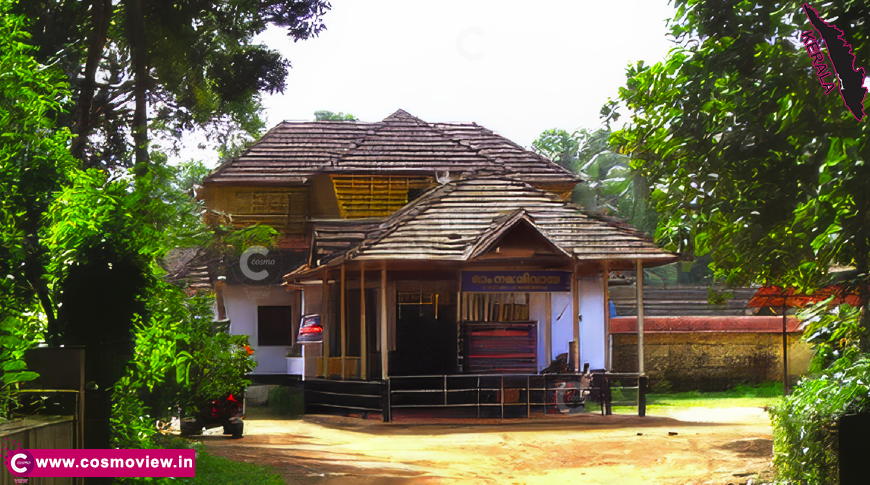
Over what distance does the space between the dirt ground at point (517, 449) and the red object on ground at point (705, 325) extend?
257 inches

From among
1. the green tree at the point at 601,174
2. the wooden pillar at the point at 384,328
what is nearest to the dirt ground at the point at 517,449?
the wooden pillar at the point at 384,328

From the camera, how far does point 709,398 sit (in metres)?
22.0

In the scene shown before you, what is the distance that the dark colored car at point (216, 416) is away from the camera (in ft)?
44.7

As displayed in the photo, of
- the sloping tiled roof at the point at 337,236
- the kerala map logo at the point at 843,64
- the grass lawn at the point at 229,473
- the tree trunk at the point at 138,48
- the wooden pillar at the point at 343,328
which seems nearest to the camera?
the kerala map logo at the point at 843,64

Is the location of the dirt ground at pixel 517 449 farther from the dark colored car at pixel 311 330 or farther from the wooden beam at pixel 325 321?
the dark colored car at pixel 311 330

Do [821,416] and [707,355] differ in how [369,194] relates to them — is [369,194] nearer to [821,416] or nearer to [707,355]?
[707,355]

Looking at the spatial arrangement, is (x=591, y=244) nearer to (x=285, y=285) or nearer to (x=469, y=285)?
(x=469, y=285)

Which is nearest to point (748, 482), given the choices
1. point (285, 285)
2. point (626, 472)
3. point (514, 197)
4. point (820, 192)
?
point (626, 472)

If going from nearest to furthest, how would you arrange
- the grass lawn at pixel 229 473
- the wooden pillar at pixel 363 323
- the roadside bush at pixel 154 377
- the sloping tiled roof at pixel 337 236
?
the roadside bush at pixel 154 377 → the grass lawn at pixel 229 473 → the wooden pillar at pixel 363 323 → the sloping tiled roof at pixel 337 236

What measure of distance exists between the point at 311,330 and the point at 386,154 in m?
5.99

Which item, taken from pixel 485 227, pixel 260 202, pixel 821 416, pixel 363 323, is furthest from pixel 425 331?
pixel 821 416

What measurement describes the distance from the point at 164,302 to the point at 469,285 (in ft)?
30.6

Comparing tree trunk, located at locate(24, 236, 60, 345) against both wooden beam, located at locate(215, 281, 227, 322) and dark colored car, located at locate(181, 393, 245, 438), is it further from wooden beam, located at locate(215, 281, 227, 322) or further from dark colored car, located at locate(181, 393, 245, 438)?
wooden beam, located at locate(215, 281, 227, 322)

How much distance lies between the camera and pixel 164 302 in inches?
324
